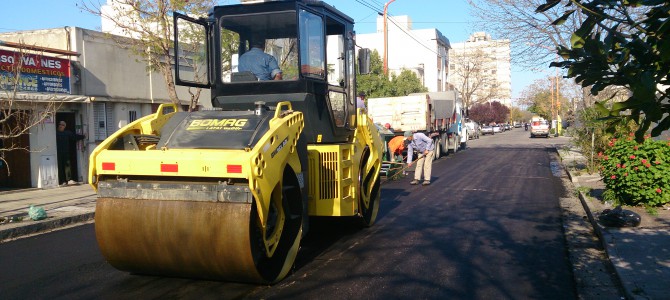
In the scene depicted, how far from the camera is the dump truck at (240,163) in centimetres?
507

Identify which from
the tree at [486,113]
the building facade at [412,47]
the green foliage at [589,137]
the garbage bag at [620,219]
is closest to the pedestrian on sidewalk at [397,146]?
the green foliage at [589,137]

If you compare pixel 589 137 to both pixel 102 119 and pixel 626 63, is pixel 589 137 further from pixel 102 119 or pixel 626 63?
pixel 626 63

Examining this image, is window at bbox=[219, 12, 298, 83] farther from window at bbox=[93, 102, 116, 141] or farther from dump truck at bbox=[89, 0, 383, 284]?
window at bbox=[93, 102, 116, 141]

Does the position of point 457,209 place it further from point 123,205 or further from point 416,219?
point 123,205

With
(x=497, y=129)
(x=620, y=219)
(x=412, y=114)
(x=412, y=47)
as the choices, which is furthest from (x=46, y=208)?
(x=497, y=129)

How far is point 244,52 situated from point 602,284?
4.96m

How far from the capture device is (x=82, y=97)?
14.6m

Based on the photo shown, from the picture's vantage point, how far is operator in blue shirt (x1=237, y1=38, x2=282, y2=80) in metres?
7.03

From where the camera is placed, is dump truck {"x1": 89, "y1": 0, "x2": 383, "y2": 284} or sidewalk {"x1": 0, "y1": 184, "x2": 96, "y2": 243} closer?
dump truck {"x1": 89, "y1": 0, "x2": 383, "y2": 284}

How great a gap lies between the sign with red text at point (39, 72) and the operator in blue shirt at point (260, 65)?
7.51 m

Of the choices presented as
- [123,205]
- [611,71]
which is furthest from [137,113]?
[611,71]

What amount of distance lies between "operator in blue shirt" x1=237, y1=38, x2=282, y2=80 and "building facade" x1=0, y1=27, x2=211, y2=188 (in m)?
7.75

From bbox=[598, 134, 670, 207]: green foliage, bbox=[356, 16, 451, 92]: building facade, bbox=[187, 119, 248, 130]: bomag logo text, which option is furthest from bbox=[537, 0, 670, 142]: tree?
bbox=[356, 16, 451, 92]: building facade

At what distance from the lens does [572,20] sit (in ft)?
56.0
